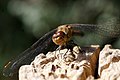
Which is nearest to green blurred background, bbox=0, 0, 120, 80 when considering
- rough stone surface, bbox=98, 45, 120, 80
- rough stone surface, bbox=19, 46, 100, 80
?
rough stone surface, bbox=19, 46, 100, 80

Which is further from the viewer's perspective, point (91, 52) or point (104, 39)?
point (104, 39)

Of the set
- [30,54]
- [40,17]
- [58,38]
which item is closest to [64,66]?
[58,38]

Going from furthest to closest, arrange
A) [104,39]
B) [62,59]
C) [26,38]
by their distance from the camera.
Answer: [26,38] → [104,39] → [62,59]

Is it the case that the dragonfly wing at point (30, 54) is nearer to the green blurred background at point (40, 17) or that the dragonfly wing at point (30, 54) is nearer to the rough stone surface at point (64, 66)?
the rough stone surface at point (64, 66)

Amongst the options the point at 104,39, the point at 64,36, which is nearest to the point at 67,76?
the point at 64,36

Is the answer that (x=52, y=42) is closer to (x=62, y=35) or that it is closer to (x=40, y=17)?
(x=62, y=35)

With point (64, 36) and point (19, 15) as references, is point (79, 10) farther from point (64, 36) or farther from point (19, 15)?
point (64, 36)

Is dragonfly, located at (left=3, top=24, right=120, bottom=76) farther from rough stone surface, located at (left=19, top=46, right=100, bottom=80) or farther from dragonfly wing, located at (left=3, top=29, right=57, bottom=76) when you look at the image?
rough stone surface, located at (left=19, top=46, right=100, bottom=80)
